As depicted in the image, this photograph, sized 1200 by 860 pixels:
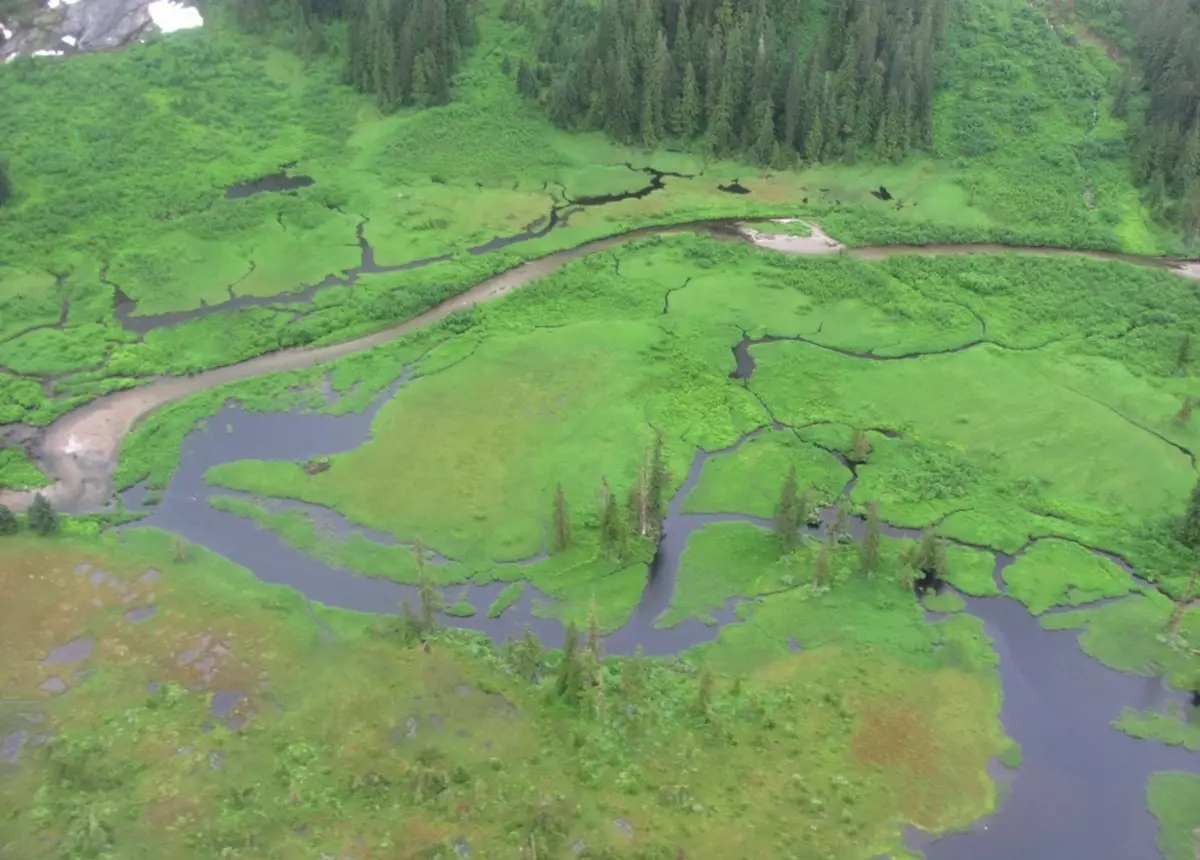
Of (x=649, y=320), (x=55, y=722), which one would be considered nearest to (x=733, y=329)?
(x=649, y=320)

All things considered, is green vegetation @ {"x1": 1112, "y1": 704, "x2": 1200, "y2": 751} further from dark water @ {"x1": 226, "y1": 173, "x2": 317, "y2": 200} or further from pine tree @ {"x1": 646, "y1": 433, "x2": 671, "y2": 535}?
dark water @ {"x1": 226, "y1": 173, "x2": 317, "y2": 200}

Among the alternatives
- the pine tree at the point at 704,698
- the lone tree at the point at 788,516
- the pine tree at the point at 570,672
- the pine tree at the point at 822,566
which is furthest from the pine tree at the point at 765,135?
the pine tree at the point at 704,698

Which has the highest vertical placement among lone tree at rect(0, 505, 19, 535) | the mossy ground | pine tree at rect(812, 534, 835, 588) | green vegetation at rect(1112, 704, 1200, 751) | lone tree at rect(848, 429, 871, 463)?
lone tree at rect(0, 505, 19, 535)

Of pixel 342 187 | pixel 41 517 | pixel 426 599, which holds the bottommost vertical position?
pixel 426 599

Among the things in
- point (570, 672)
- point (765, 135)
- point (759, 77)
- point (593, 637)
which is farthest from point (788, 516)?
point (759, 77)

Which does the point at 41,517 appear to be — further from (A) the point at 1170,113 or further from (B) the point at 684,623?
(A) the point at 1170,113

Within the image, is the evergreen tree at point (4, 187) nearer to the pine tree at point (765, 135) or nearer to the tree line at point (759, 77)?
the tree line at point (759, 77)

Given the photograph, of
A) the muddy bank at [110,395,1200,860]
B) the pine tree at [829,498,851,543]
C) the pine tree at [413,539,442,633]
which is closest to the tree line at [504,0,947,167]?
the muddy bank at [110,395,1200,860]
